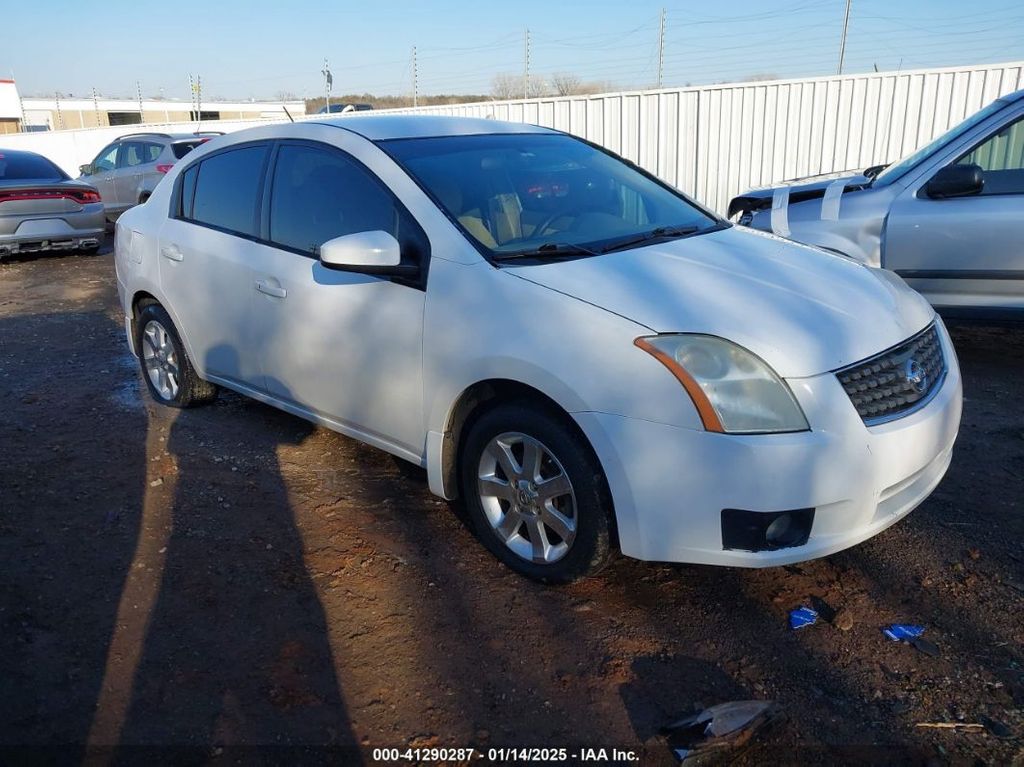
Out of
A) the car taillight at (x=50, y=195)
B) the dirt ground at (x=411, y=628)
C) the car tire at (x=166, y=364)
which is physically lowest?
the dirt ground at (x=411, y=628)

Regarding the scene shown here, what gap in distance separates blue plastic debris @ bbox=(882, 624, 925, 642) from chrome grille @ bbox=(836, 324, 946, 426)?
0.72 metres

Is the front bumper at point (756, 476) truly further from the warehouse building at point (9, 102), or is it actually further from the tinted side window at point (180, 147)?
the warehouse building at point (9, 102)

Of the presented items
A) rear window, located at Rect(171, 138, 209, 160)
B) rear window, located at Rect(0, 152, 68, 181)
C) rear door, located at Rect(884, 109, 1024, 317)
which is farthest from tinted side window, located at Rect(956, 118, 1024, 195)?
rear window, located at Rect(171, 138, 209, 160)

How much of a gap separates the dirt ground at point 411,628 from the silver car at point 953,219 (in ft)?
4.53

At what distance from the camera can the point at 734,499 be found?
8.62 feet

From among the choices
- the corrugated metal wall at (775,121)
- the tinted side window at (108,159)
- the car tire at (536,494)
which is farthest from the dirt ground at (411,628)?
the tinted side window at (108,159)

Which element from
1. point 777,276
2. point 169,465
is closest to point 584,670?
point 777,276

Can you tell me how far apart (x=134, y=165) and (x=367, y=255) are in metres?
12.7

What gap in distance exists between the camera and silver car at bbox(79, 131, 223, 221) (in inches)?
527

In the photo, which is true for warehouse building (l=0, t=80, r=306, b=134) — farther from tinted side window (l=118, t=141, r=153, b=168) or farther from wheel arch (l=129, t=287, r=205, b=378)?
wheel arch (l=129, t=287, r=205, b=378)

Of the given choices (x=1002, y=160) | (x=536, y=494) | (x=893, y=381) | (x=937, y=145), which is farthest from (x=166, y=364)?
(x=1002, y=160)

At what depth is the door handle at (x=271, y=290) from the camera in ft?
12.8

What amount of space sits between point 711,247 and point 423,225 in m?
1.19

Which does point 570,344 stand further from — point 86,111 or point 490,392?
point 86,111
